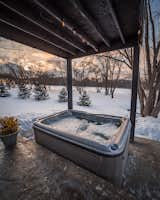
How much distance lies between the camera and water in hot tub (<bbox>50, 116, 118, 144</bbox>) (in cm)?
215

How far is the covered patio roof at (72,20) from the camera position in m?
1.43

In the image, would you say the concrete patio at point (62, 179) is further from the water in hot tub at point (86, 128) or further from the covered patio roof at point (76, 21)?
the covered patio roof at point (76, 21)

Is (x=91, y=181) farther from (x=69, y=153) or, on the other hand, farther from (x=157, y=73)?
(x=157, y=73)

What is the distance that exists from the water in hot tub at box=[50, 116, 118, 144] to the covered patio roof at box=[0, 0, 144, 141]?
697 millimetres

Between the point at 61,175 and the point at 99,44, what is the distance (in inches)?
107

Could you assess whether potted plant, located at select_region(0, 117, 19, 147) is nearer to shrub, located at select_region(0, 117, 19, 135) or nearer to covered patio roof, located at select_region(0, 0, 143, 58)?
shrub, located at select_region(0, 117, 19, 135)

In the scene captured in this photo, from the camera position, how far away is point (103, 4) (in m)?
1.41

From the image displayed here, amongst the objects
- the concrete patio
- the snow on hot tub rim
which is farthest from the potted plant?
the snow on hot tub rim

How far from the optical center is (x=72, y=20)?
1.83 metres

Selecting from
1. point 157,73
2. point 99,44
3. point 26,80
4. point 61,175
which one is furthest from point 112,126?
point 26,80

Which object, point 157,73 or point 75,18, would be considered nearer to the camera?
point 75,18

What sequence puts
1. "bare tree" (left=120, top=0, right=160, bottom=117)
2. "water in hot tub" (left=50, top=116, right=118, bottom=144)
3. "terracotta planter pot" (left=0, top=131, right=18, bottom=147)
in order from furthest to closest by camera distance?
"bare tree" (left=120, top=0, right=160, bottom=117)
"terracotta planter pot" (left=0, top=131, right=18, bottom=147)
"water in hot tub" (left=50, top=116, right=118, bottom=144)

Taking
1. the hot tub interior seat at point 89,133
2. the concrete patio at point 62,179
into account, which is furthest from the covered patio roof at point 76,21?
the concrete patio at point 62,179

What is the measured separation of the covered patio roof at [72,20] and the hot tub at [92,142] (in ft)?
5.38
